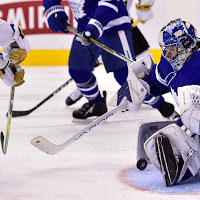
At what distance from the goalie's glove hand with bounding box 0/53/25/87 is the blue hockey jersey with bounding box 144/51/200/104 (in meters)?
0.62

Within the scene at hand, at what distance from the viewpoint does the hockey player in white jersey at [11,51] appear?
9.34 ft

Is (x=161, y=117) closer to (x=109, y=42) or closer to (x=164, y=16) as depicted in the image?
(x=109, y=42)

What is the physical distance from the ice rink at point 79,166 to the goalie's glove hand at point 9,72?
0.36 m

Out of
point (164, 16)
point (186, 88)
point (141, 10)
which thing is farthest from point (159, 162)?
point (164, 16)

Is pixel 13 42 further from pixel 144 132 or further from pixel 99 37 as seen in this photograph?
pixel 99 37

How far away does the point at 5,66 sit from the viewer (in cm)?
292

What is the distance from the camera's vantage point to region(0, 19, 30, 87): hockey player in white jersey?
112 inches

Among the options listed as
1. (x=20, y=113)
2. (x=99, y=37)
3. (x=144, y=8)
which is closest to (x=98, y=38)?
(x=99, y=37)

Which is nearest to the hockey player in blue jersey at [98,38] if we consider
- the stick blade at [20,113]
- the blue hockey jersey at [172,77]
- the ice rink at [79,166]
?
the ice rink at [79,166]

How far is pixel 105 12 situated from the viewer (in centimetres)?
367

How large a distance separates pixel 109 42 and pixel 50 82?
2435 millimetres

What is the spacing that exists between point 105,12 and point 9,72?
938 mm

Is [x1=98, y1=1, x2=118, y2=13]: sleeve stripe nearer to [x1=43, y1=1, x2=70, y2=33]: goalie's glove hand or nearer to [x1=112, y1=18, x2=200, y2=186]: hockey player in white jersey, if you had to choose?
[x1=43, y1=1, x2=70, y2=33]: goalie's glove hand

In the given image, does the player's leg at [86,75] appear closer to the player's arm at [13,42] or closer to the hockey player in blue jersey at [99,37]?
the hockey player in blue jersey at [99,37]
